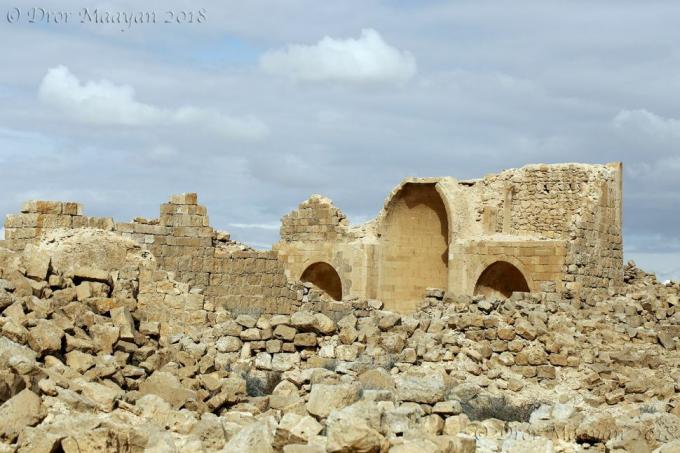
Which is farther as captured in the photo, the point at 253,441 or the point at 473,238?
the point at 473,238

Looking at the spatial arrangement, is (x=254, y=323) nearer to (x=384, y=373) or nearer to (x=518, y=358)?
(x=384, y=373)

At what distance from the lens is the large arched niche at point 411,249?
26188 mm

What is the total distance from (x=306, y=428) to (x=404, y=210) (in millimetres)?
17819

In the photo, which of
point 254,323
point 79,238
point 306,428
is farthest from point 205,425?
point 79,238

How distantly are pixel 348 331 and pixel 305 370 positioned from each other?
1429 mm

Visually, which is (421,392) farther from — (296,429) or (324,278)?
(324,278)

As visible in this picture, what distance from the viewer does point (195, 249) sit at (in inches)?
664

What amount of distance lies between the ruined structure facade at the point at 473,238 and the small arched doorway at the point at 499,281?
2cm

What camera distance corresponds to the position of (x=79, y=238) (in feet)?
50.5

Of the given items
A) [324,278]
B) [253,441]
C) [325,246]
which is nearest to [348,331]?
[253,441]

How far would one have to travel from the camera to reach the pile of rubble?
8.69m

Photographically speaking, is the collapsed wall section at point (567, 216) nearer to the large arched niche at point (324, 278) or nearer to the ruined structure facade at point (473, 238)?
the ruined structure facade at point (473, 238)

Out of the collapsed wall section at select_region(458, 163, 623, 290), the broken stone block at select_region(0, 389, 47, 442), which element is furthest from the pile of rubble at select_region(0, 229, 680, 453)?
the collapsed wall section at select_region(458, 163, 623, 290)

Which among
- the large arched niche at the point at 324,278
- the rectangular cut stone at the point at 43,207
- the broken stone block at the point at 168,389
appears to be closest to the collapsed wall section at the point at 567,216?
the large arched niche at the point at 324,278
